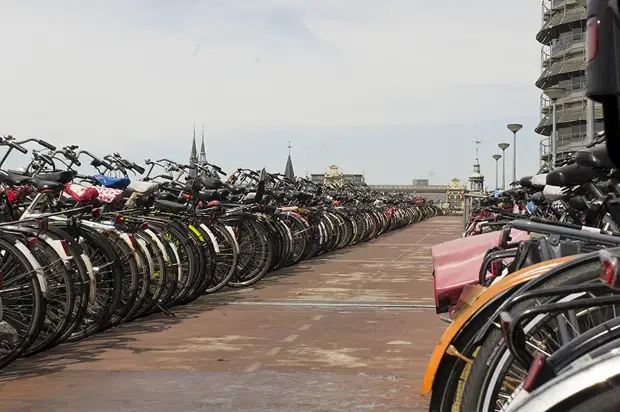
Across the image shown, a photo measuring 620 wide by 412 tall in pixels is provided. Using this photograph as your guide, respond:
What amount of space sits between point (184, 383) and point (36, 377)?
89 cm

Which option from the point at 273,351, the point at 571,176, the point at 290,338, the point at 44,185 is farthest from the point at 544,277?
the point at 44,185

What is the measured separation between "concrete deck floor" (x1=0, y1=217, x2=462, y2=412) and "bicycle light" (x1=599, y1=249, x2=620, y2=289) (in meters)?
2.69

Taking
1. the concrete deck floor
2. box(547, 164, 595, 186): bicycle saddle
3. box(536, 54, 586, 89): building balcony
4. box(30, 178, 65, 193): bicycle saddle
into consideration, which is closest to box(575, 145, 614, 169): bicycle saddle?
box(547, 164, 595, 186): bicycle saddle

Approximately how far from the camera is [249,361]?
541cm

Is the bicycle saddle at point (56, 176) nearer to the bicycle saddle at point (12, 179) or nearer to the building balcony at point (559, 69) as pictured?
the bicycle saddle at point (12, 179)

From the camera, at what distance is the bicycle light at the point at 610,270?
1.65m

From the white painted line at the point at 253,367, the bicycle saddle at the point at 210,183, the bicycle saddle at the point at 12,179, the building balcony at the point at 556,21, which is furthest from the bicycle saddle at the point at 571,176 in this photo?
the building balcony at the point at 556,21

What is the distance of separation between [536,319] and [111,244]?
4.35 m

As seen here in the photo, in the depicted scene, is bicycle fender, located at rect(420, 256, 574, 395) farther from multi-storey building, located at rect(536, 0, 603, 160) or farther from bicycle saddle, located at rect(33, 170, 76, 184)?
multi-storey building, located at rect(536, 0, 603, 160)

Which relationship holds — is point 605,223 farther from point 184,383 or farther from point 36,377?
point 36,377

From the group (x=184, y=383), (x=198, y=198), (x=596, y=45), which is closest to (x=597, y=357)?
(x=596, y=45)

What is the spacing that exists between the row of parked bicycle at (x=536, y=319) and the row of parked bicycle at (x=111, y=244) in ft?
8.43

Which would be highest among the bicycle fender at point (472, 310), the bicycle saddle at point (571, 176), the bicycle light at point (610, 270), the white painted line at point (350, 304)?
the bicycle saddle at point (571, 176)

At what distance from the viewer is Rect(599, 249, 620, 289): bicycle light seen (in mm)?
1652
